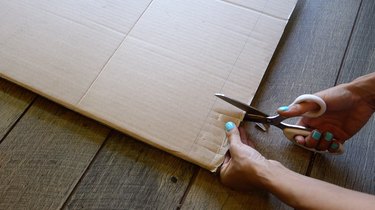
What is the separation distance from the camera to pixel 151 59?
72 cm

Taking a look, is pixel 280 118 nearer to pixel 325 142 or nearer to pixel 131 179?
pixel 325 142

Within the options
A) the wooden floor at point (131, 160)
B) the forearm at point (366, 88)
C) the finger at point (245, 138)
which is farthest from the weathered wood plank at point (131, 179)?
the forearm at point (366, 88)

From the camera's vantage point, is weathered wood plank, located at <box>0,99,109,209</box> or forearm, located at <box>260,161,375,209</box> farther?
weathered wood plank, located at <box>0,99,109,209</box>

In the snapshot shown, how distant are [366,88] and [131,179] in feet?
1.58

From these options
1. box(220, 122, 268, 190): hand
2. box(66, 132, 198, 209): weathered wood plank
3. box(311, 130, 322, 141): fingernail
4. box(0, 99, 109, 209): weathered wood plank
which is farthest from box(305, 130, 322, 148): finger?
box(0, 99, 109, 209): weathered wood plank

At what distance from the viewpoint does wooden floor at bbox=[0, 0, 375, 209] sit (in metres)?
0.62

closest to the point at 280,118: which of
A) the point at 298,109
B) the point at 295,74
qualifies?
the point at 298,109

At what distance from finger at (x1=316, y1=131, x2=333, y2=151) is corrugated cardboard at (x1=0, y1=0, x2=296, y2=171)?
0.16 meters

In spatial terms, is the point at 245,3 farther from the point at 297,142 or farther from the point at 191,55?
the point at 297,142

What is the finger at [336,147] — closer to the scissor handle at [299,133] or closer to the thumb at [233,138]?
the scissor handle at [299,133]

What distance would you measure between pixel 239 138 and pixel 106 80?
0.31 m

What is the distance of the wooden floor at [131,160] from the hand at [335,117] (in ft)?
0.14

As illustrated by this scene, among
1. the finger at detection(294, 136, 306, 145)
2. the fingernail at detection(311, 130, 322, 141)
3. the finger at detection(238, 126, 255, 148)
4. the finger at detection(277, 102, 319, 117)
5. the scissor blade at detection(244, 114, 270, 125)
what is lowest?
the finger at detection(238, 126, 255, 148)

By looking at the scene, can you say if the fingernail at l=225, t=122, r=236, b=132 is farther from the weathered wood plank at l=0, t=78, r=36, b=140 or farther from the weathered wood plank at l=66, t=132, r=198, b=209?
the weathered wood plank at l=0, t=78, r=36, b=140
